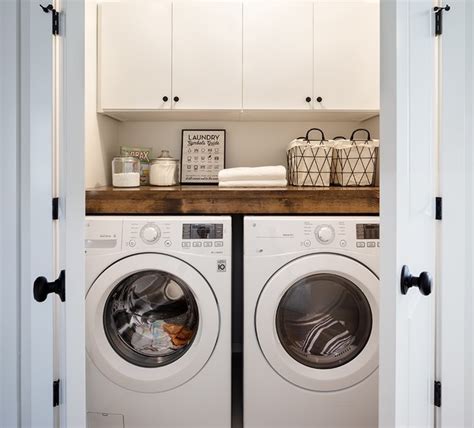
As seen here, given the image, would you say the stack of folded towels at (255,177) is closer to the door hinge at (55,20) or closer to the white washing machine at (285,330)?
the white washing machine at (285,330)

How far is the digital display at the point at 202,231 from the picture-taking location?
1508 millimetres

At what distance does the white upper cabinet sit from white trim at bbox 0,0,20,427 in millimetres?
1248

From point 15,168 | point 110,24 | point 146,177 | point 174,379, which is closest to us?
point 15,168

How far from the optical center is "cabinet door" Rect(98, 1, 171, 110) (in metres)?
2.05

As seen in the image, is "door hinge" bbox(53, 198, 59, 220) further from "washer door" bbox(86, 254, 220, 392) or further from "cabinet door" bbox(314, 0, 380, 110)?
"cabinet door" bbox(314, 0, 380, 110)

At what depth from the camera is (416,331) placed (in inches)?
36.5

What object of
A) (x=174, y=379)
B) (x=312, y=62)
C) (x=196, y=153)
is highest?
(x=312, y=62)

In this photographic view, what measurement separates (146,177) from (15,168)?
4.67 ft

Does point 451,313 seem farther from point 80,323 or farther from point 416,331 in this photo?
point 80,323

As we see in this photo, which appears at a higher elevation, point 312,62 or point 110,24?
point 110,24

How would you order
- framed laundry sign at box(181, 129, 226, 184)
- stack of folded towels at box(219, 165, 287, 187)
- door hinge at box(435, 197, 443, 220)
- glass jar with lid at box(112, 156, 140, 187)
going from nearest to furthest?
door hinge at box(435, 197, 443, 220)
stack of folded towels at box(219, 165, 287, 187)
glass jar with lid at box(112, 156, 140, 187)
framed laundry sign at box(181, 129, 226, 184)

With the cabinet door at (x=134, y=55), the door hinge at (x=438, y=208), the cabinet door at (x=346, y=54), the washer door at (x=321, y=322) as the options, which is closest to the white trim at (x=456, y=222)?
the door hinge at (x=438, y=208)

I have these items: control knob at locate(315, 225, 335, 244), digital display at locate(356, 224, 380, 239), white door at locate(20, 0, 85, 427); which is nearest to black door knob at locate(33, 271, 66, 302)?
white door at locate(20, 0, 85, 427)

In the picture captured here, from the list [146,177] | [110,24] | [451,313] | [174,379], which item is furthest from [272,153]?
[451,313]
